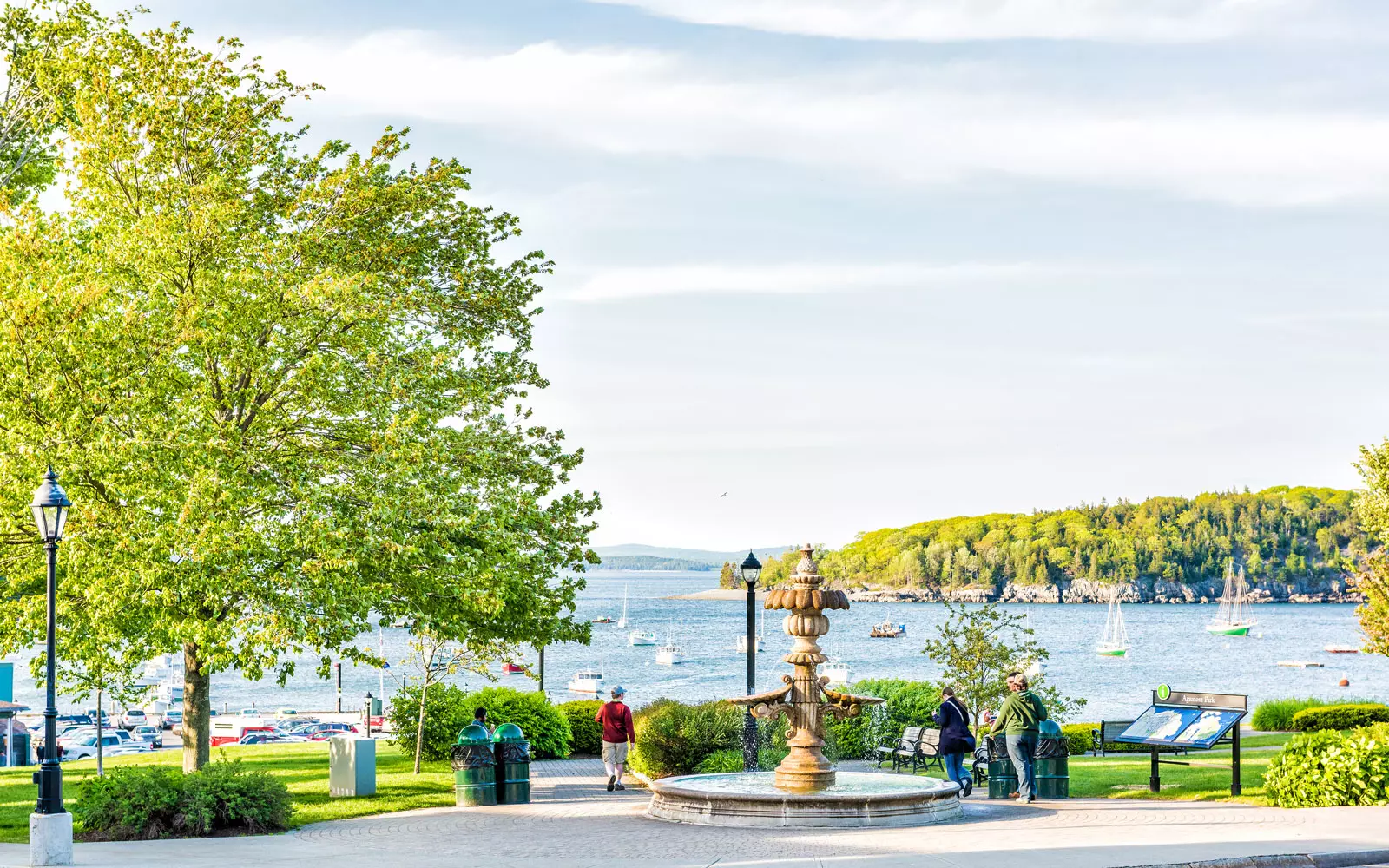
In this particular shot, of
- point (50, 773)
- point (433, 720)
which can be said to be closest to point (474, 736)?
point (50, 773)

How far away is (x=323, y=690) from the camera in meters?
119

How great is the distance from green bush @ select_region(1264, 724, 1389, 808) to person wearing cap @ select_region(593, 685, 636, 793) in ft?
31.9

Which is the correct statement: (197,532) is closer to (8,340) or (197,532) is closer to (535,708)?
(8,340)

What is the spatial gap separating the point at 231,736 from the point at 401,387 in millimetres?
57539

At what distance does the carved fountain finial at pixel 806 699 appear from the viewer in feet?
60.8

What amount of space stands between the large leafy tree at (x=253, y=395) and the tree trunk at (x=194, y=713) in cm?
6

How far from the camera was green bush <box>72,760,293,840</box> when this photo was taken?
1748 cm

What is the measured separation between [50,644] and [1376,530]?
115ft

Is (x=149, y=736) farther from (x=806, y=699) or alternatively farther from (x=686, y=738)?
(x=806, y=699)

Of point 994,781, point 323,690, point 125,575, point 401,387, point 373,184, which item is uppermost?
point 373,184

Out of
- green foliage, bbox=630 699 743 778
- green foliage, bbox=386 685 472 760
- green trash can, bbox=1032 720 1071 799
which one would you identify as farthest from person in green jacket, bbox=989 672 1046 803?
green foliage, bbox=386 685 472 760

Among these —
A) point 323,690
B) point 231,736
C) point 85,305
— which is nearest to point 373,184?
A: point 85,305

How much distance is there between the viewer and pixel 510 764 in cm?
2080

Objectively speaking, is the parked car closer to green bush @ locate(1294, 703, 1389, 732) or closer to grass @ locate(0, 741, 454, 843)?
grass @ locate(0, 741, 454, 843)
